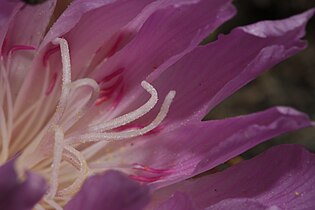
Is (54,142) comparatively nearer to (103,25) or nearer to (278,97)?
(103,25)

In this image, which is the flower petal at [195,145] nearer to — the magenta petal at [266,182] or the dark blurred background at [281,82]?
the magenta petal at [266,182]

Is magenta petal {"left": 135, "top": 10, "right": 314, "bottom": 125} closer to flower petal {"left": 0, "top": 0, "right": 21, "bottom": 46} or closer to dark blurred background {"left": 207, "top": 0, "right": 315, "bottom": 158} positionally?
flower petal {"left": 0, "top": 0, "right": 21, "bottom": 46}

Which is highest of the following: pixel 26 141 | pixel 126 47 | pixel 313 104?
pixel 126 47

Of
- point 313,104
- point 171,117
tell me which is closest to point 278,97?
point 313,104

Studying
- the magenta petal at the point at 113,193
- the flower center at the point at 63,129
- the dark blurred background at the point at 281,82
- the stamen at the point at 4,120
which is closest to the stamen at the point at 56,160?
the flower center at the point at 63,129

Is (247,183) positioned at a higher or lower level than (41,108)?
lower

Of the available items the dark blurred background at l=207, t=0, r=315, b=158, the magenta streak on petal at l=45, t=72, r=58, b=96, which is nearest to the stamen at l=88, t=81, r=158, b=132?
the magenta streak on petal at l=45, t=72, r=58, b=96

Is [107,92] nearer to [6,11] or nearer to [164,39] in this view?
[164,39]
